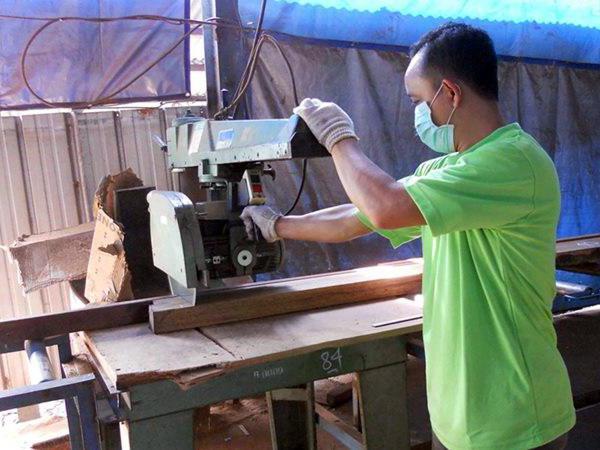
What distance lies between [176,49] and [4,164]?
1.03 metres

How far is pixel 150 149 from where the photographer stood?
2.96 m

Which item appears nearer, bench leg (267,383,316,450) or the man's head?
the man's head

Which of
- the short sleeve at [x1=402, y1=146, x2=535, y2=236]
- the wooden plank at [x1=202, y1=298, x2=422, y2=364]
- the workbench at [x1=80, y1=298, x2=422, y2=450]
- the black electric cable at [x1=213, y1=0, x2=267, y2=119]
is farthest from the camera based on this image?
the black electric cable at [x1=213, y1=0, x2=267, y2=119]

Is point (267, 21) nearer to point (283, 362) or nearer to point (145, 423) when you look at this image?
point (283, 362)

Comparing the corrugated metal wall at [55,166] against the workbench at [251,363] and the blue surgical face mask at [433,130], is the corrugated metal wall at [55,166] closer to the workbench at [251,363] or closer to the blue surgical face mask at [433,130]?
the workbench at [251,363]

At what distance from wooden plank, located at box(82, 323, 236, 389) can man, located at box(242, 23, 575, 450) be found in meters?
0.54

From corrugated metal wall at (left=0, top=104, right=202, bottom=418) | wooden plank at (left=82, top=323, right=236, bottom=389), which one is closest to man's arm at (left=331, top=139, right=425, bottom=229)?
wooden plank at (left=82, top=323, right=236, bottom=389)

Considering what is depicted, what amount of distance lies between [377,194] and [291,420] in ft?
3.95

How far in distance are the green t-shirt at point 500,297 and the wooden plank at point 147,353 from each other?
546 mm

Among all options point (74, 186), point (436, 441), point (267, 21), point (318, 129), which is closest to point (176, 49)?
point (267, 21)

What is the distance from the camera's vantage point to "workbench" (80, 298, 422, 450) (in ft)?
4.11

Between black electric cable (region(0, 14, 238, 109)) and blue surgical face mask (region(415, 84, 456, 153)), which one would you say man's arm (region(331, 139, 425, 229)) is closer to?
blue surgical face mask (region(415, 84, 456, 153))

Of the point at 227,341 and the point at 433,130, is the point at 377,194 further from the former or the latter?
the point at 227,341

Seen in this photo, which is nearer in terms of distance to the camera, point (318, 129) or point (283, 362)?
point (318, 129)
